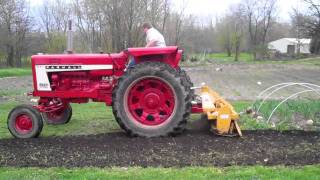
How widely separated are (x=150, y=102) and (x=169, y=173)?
2.67 meters

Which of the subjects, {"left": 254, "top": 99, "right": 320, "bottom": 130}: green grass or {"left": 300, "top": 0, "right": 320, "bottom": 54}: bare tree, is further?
{"left": 300, "top": 0, "right": 320, "bottom": 54}: bare tree

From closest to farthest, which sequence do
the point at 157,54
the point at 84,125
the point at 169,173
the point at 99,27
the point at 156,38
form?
the point at 169,173
the point at 157,54
the point at 156,38
the point at 84,125
the point at 99,27

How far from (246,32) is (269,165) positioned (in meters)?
74.4

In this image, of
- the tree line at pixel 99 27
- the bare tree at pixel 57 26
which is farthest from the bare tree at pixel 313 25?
the bare tree at pixel 57 26

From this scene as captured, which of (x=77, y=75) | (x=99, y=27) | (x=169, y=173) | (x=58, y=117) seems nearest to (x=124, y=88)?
(x=77, y=75)

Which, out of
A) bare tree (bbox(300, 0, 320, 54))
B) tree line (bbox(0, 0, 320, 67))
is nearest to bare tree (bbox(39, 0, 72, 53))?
tree line (bbox(0, 0, 320, 67))

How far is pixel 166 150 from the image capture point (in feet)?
22.6

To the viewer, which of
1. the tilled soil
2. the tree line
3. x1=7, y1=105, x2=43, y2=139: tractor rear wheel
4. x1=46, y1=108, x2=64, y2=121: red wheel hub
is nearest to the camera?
the tilled soil

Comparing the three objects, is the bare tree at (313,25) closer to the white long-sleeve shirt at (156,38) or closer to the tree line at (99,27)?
the tree line at (99,27)

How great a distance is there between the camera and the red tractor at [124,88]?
793 cm

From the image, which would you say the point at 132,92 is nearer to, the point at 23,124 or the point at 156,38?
the point at 156,38

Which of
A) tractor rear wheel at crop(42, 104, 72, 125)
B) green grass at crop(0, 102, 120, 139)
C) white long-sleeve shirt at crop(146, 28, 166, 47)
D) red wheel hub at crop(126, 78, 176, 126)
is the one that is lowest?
green grass at crop(0, 102, 120, 139)

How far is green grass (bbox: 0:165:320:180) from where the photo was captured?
550cm

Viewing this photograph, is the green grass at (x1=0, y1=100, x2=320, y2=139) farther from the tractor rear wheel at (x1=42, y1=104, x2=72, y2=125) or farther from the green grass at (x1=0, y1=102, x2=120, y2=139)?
the tractor rear wheel at (x1=42, y1=104, x2=72, y2=125)
